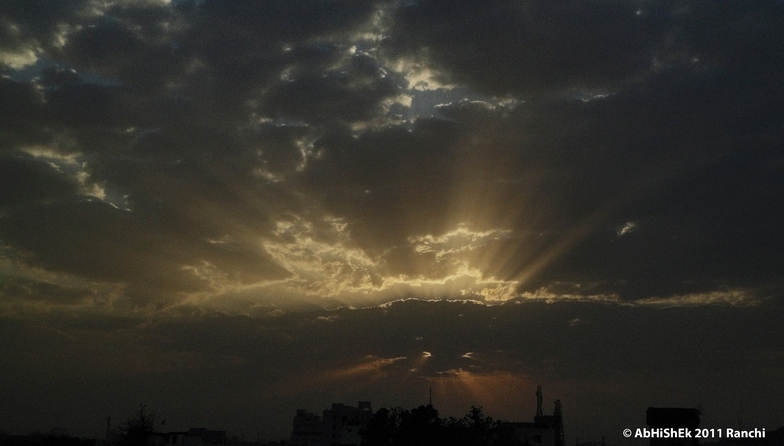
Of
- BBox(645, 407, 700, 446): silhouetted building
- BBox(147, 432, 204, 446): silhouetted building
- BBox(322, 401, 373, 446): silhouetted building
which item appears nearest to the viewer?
BBox(645, 407, 700, 446): silhouetted building

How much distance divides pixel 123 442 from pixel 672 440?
82649 millimetres

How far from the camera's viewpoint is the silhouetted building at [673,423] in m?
98.6

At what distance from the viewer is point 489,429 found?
87.9 meters

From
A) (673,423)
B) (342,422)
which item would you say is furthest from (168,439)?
(342,422)

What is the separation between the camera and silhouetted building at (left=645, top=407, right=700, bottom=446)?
9862 cm

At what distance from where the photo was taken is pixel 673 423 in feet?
326

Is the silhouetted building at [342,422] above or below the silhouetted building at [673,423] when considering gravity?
below

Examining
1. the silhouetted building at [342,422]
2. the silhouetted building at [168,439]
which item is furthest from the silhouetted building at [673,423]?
the silhouetted building at [342,422]

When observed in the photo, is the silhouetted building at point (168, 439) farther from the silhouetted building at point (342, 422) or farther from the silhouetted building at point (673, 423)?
the silhouetted building at point (342, 422)

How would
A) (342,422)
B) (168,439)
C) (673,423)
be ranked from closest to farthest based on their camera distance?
1. (673,423)
2. (168,439)
3. (342,422)

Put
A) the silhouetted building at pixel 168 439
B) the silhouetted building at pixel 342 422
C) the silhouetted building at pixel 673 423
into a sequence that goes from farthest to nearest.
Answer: the silhouetted building at pixel 342 422 → the silhouetted building at pixel 168 439 → the silhouetted building at pixel 673 423

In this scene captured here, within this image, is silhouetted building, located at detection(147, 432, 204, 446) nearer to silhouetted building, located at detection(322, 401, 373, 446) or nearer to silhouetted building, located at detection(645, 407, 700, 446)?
silhouetted building, located at detection(645, 407, 700, 446)

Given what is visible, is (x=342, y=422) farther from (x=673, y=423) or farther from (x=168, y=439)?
(x=673, y=423)

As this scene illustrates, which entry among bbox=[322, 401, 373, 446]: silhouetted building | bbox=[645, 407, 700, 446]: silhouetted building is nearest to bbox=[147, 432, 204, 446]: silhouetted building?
bbox=[645, 407, 700, 446]: silhouetted building
